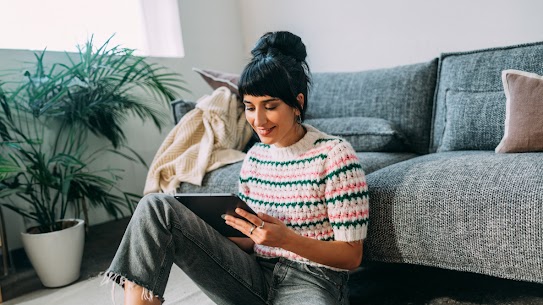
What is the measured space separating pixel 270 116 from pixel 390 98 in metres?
1.00

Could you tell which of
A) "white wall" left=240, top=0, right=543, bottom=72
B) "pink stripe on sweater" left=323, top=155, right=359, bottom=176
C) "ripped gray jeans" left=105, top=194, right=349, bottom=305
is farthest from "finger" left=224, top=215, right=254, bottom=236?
"white wall" left=240, top=0, right=543, bottom=72

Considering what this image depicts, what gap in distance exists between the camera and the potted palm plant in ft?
5.56

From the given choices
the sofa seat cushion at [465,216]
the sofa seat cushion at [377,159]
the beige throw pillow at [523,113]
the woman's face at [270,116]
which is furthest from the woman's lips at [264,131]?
the beige throw pillow at [523,113]

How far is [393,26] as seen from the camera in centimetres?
231

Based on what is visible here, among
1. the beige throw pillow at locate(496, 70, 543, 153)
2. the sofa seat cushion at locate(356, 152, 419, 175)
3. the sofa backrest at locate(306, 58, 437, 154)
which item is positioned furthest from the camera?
the sofa backrest at locate(306, 58, 437, 154)

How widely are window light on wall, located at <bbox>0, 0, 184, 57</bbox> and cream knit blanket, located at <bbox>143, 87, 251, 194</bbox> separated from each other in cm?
61

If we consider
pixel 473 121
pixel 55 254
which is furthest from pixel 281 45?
pixel 55 254

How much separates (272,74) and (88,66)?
120 centimetres

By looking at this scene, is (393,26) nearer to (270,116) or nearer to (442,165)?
(442,165)

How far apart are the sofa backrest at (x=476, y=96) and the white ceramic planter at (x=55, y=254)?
143 cm

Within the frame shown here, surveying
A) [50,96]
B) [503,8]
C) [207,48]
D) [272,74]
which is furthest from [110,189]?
[503,8]

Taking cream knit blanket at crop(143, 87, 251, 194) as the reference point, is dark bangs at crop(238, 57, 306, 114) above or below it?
above

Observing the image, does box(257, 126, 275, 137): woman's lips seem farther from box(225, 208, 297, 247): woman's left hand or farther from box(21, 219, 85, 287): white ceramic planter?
box(21, 219, 85, 287): white ceramic planter

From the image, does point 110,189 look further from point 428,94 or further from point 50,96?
point 428,94
